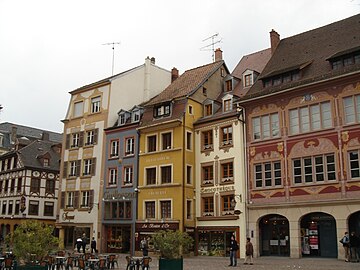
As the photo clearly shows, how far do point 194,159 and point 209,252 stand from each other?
701 cm

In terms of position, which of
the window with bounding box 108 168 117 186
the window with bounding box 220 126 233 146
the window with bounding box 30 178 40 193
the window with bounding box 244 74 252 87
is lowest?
the window with bounding box 108 168 117 186

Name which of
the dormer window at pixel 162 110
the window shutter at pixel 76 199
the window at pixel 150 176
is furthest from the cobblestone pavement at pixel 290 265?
the window shutter at pixel 76 199

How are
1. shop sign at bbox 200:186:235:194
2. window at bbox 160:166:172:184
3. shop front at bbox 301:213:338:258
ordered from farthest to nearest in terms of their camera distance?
window at bbox 160:166:172:184 → shop sign at bbox 200:186:235:194 → shop front at bbox 301:213:338:258

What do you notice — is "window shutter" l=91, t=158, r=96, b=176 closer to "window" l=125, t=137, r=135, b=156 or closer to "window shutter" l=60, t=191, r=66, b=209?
"window" l=125, t=137, r=135, b=156

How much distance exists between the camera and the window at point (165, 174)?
114ft

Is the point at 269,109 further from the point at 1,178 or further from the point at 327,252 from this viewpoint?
the point at 1,178

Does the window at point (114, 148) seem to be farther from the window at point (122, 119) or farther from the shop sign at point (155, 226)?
the shop sign at point (155, 226)

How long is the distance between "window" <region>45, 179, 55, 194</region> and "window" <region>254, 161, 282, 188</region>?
109ft

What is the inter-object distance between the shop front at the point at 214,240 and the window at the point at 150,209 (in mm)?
3960

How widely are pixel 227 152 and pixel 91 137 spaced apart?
14787 mm

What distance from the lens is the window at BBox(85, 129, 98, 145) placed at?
41125 mm

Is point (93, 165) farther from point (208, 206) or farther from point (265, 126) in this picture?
point (265, 126)

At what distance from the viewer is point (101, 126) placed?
4078cm


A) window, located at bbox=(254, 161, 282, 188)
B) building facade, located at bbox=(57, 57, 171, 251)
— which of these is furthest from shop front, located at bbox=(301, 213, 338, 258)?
building facade, located at bbox=(57, 57, 171, 251)
